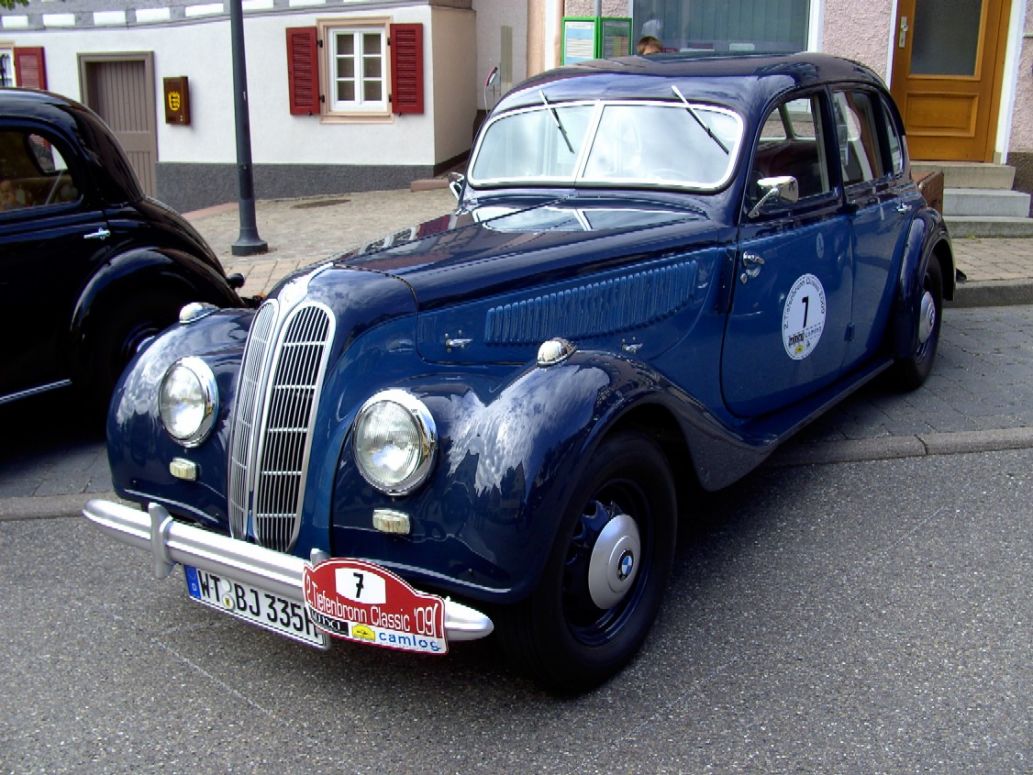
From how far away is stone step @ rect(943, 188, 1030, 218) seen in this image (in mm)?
9289

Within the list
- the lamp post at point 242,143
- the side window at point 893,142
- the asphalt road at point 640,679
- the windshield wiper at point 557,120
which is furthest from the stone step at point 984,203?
the lamp post at point 242,143

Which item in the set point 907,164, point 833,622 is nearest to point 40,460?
point 833,622

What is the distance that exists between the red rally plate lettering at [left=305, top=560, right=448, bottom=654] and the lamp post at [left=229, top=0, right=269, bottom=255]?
7306 mm

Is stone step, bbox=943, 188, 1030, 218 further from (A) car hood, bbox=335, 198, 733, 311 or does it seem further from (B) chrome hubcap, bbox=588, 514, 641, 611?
(B) chrome hubcap, bbox=588, 514, 641, 611

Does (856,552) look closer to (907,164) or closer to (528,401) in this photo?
(528,401)

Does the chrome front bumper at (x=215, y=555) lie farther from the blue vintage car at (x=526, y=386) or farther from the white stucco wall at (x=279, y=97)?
the white stucco wall at (x=279, y=97)

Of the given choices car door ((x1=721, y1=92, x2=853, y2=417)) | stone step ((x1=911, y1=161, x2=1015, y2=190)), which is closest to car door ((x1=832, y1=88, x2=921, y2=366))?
car door ((x1=721, y1=92, x2=853, y2=417))

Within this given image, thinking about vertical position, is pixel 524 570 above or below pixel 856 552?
above

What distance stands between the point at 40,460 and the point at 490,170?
265 centimetres

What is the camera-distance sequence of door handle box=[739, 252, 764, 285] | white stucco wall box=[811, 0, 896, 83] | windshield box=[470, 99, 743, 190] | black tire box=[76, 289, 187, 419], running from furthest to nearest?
white stucco wall box=[811, 0, 896, 83], black tire box=[76, 289, 187, 419], windshield box=[470, 99, 743, 190], door handle box=[739, 252, 764, 285]

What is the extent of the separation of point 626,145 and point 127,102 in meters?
13.2

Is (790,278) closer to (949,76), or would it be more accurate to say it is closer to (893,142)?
(893,142)

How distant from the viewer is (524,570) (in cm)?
269

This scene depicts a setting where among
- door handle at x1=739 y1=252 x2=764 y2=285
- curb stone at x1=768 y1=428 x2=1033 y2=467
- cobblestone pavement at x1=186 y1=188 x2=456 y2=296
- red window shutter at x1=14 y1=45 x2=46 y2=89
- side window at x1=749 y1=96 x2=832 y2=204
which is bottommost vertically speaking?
curb stone at x1=768 y1=428 x2=1033 y2=467
